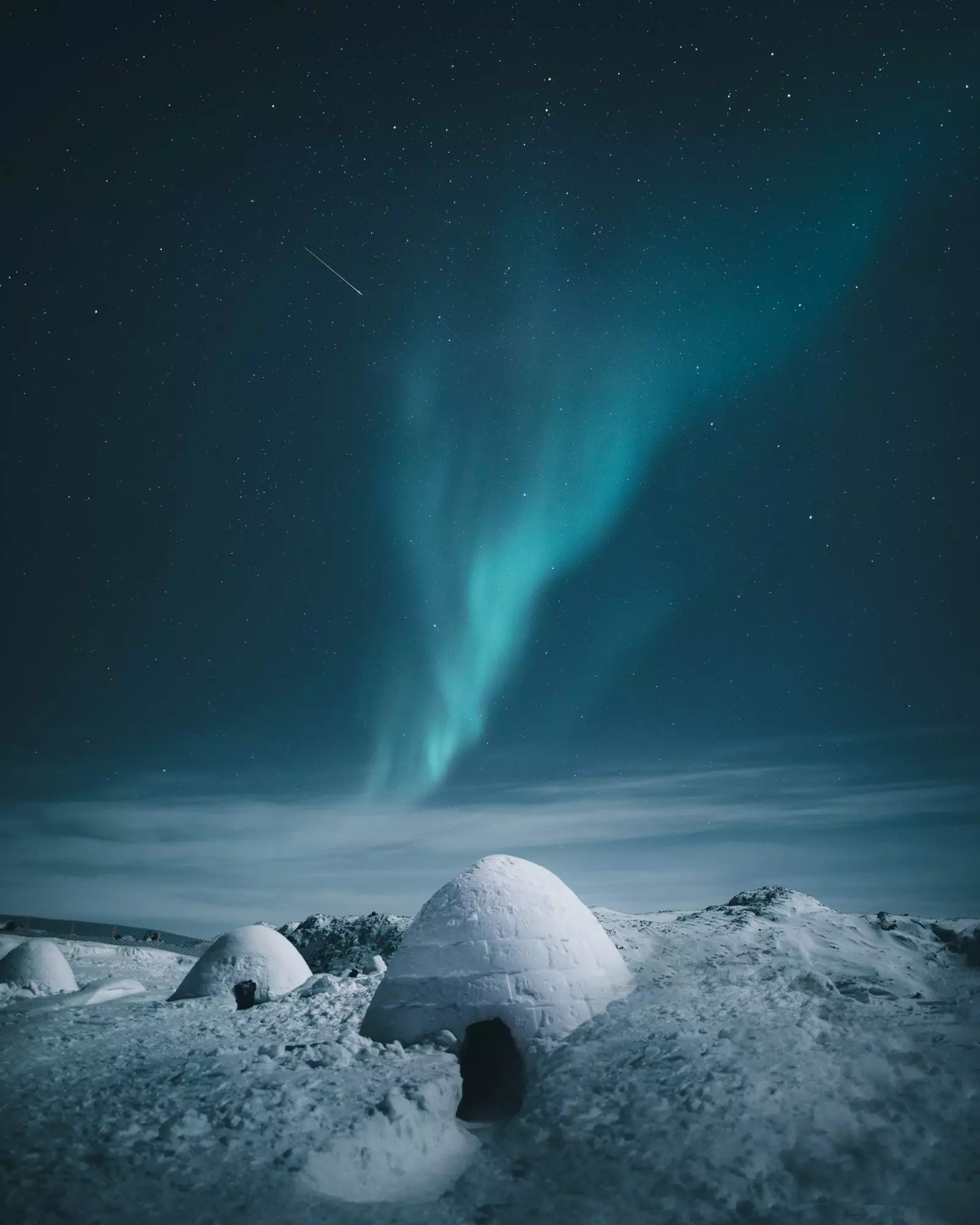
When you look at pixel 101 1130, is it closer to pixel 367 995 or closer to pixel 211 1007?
pixel 367 995

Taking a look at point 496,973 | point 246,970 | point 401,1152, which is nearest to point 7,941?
point 246,970

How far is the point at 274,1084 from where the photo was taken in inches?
296

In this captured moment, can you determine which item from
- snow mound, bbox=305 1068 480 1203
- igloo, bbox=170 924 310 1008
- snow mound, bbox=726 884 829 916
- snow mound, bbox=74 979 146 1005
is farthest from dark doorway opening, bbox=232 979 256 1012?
snow mound, bbox=726 884 829 916

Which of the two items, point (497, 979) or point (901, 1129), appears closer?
point (901, 1129)

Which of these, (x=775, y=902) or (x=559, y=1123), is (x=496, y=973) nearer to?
(x=559, y=1123)

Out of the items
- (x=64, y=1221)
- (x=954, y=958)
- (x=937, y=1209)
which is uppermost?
(x=64, y=1221)

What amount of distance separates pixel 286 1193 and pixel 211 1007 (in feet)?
28.3

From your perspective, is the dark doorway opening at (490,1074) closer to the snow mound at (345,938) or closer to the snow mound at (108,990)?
the snow mound at (108,990)

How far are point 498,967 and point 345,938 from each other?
24131mm

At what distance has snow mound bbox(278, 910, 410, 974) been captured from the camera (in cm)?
2822

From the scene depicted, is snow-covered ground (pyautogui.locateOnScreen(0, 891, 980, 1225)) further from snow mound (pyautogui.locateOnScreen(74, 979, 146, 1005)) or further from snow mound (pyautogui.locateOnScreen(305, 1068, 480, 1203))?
snow mound (pyautogui.locateOnScreen(74, 979, 146, 1005))

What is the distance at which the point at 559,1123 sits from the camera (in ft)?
23.0

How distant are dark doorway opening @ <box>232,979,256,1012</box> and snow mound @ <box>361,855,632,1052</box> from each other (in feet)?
26.6

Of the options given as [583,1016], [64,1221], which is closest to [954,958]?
[583,1016]
